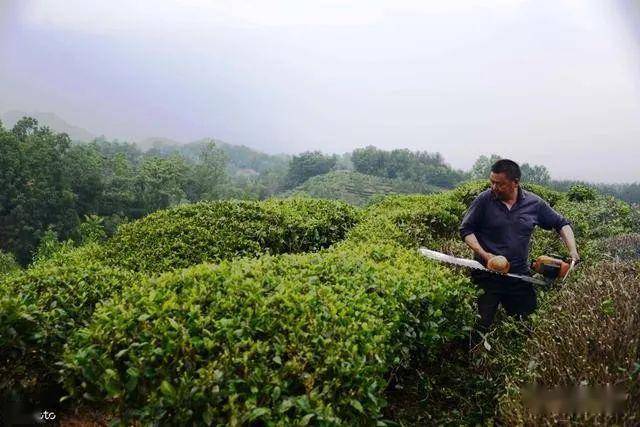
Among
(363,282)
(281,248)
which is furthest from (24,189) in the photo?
(363,282)

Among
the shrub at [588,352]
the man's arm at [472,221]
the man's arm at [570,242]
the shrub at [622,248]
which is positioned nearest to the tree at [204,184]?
the shrub at [622,248]

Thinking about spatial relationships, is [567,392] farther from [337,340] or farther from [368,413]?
[337,340]

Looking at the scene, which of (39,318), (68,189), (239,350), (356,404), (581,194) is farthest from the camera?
(68,189)

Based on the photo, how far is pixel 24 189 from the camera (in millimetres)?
37656

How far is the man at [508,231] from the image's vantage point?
4723 millimetres

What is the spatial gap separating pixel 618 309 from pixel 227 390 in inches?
112

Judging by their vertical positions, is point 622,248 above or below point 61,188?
above

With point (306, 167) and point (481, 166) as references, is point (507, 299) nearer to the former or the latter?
point (481, 166)

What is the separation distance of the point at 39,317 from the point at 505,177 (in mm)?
4244

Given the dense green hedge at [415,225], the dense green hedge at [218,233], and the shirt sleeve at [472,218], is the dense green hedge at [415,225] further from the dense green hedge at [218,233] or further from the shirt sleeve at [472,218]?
the shirt sleeve at [472,218]

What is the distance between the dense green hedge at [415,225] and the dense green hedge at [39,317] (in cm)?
354

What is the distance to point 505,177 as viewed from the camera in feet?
15.1

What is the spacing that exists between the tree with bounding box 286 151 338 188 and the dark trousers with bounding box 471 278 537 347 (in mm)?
94419

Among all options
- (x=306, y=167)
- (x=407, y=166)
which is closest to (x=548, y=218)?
(x=407, y=166)
